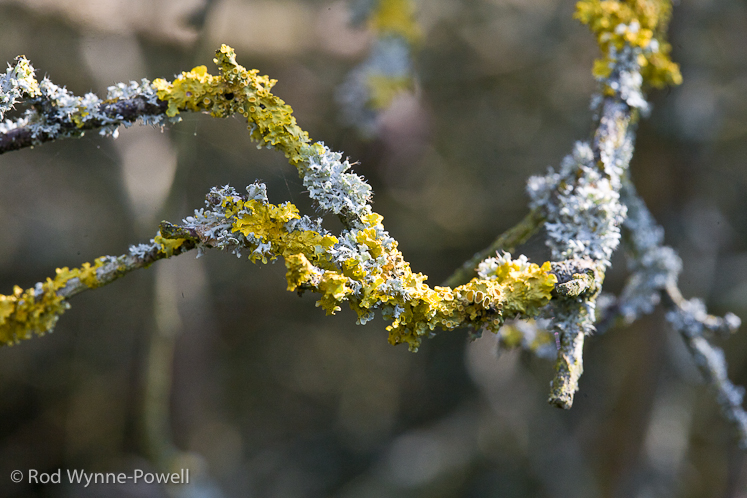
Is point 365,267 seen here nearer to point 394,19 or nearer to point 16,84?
point 16,84

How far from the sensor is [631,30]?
892mm

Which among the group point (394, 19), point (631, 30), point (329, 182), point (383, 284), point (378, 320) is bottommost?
point (383, 284)

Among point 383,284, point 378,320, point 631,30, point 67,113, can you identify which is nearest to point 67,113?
point 67,113

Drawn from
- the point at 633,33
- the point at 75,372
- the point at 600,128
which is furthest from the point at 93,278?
the point at 75,372

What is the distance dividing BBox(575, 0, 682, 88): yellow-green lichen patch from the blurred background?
0.85 meters

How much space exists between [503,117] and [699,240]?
40.4 inches

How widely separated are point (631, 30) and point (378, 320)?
2.10m

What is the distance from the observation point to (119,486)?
74.6 inches

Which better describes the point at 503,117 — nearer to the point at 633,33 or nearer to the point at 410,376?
the point at 410,376

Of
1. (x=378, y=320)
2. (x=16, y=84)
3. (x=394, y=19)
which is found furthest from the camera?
(x=378, y=320)

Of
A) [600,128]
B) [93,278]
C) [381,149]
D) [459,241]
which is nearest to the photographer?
[93,278]

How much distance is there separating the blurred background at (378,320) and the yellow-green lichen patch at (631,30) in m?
0.85

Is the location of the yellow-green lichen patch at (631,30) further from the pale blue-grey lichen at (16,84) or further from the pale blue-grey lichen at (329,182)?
the pale blue-grey lichen at (16,84)

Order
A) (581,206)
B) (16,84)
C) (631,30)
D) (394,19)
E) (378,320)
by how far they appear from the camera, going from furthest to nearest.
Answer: (378,320) < (394,19) < (631,30) < (581,206) < (16,84)
